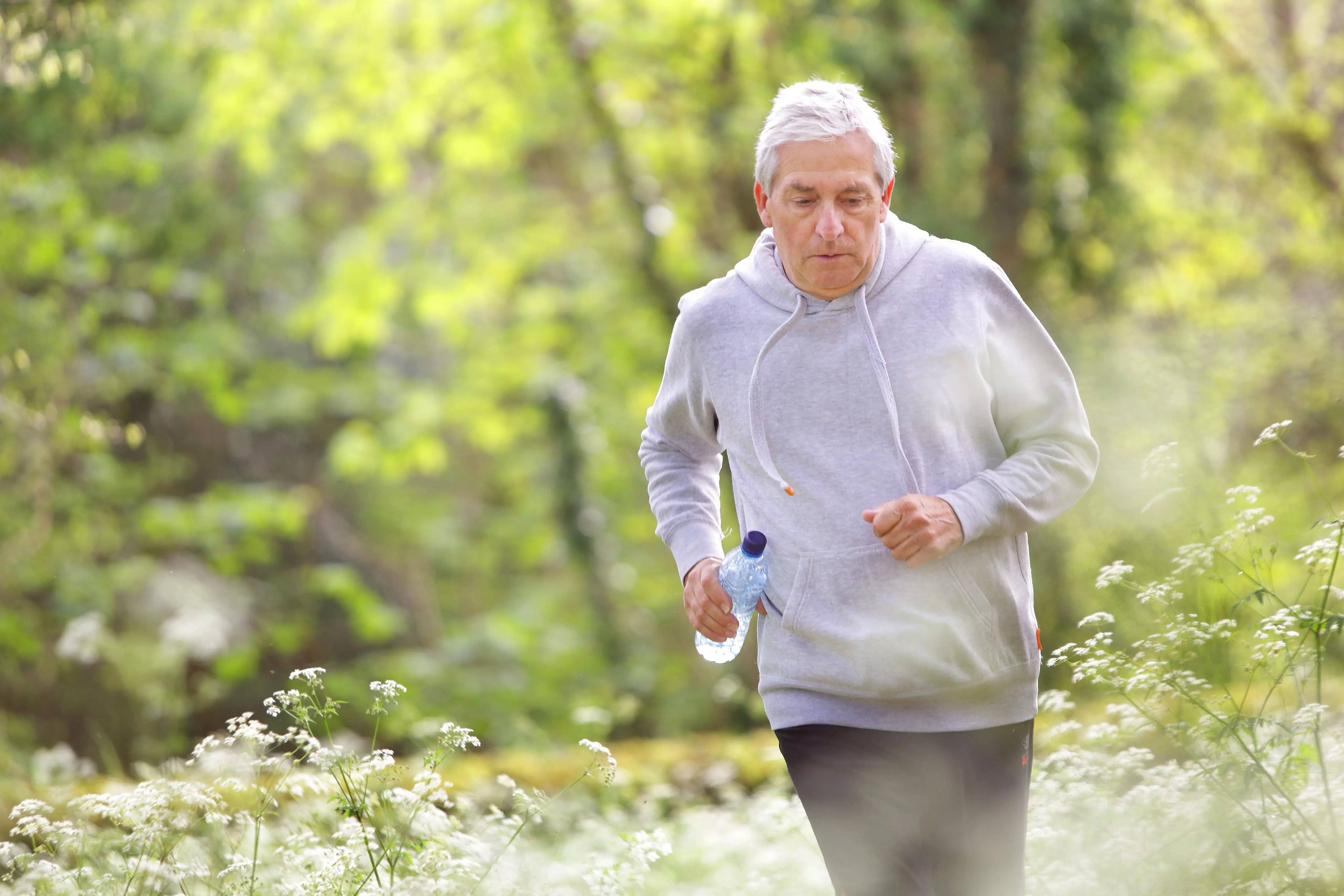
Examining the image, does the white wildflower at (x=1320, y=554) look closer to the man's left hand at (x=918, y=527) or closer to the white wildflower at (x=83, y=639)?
the man's left hand at (x=918, y=527)

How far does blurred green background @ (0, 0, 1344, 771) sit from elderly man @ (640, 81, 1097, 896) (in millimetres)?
4350

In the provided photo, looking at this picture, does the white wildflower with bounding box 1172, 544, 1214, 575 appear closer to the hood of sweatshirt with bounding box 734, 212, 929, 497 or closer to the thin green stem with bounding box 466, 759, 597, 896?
the hood of sweatshirt with bounding box 734, 212, 929, 497

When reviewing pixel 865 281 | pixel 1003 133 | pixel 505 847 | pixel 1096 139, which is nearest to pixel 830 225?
pixel 865 281

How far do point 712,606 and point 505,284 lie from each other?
863cm

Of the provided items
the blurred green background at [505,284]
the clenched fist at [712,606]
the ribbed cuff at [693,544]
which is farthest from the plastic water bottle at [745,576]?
the blurred green background at [505,284]

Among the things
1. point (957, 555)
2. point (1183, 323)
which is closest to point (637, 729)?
point (1183, 323)

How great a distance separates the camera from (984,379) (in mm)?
2244

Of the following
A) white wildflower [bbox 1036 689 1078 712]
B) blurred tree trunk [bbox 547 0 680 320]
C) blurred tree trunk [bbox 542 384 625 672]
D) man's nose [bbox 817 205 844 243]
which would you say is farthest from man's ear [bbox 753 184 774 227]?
blurred tree trunk [bbox 542 384 625 672]

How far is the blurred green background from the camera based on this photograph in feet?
25.8

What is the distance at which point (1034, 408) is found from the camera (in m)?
2.27

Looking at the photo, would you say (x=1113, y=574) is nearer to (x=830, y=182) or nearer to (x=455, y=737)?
(x=830, y=182)

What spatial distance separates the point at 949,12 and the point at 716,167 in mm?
2382

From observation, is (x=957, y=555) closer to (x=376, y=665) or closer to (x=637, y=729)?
(x=637, y=729)

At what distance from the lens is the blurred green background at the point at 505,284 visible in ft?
25.8
